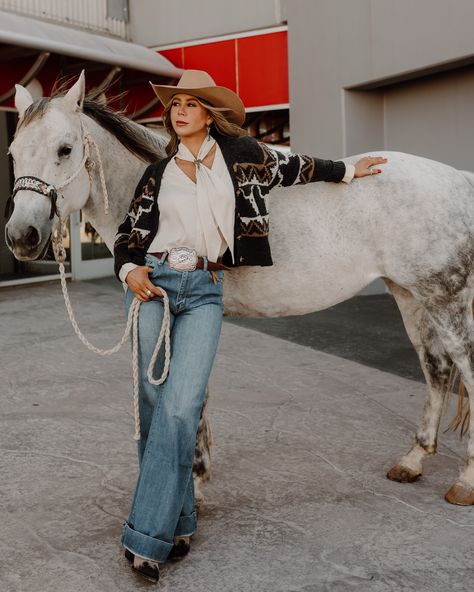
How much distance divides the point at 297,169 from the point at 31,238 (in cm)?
113

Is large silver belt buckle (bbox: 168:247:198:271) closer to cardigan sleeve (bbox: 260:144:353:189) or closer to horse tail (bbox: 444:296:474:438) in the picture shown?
cardigan sleeve (bbox: 260:144:353:189)

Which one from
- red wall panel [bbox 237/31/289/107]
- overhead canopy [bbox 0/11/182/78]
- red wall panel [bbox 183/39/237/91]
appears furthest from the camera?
red wall panel [bbox 183/39/237/91]

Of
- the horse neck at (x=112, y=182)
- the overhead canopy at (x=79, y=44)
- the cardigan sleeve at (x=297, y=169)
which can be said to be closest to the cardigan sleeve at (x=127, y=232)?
the horse neck at (x=112, y=182)

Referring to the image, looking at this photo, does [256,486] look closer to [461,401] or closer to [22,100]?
[461,401]

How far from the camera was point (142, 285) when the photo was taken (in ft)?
8.50

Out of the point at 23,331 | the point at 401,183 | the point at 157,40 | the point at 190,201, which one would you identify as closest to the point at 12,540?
the point at 190,201

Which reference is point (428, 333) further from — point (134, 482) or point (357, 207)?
point (134, 482)

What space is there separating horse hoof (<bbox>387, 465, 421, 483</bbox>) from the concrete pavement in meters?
0.05

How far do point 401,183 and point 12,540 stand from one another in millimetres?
2282

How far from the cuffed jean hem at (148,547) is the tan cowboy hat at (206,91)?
166cm

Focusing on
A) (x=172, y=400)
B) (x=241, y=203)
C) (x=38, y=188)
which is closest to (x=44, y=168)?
(x=38, y=188)

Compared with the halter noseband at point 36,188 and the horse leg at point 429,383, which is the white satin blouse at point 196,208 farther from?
the horse leg at point 429,383

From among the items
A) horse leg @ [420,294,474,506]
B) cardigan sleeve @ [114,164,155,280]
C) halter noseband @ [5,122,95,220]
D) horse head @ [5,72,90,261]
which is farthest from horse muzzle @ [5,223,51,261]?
horse leg @ [420,294,474,506]

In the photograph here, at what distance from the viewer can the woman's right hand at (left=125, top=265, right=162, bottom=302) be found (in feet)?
8.50
